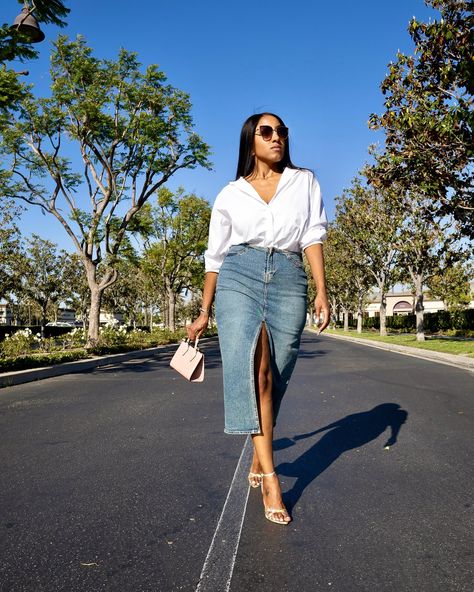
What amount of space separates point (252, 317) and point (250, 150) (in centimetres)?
107

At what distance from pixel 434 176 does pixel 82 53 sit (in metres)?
12.2

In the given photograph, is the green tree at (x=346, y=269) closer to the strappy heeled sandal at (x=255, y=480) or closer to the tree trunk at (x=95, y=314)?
the tree trunk at (x=95, y=314)

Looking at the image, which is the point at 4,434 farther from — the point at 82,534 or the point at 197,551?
the point at 197,551

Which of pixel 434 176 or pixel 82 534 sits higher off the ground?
pixel 434 176

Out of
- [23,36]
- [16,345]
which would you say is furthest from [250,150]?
[16,345]

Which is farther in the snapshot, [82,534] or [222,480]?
[222,480]

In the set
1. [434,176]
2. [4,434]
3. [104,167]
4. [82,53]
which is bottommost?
[4,434]

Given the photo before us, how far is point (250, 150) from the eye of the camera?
10.2 feet

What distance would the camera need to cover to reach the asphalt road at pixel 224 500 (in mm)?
2049

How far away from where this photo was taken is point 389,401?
22.7 feet

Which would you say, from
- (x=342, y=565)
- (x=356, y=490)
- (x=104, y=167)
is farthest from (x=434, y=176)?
(x=342, y=565)

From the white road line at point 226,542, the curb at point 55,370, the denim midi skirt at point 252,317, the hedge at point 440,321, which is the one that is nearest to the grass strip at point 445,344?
the hedge at point 440,321

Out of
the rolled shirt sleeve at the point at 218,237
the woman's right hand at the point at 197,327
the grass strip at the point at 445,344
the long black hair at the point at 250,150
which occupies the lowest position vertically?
the grass strip at the point at 445,344

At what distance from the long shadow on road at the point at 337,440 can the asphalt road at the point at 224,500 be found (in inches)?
0.6
